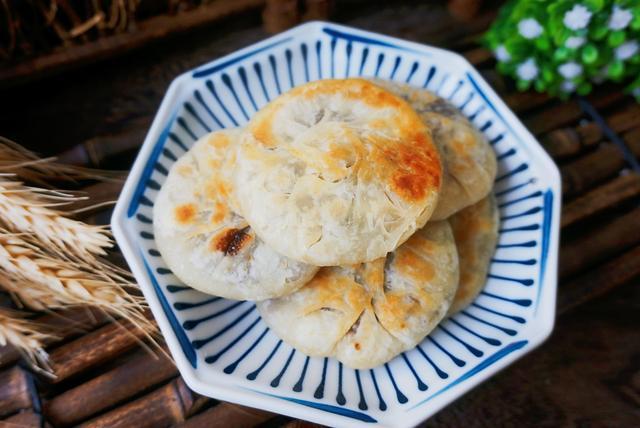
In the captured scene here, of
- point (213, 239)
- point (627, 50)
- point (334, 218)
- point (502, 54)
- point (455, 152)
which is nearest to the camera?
point (334, 218)

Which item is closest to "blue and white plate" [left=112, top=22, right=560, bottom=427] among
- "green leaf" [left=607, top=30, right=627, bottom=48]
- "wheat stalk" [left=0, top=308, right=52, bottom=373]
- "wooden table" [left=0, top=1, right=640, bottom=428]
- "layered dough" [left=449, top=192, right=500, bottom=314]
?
"layered dough" [left=449, top=192, right=500, bottom=314]

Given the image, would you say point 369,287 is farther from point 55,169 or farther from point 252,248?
point 55,169

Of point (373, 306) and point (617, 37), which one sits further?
point (617, 37)

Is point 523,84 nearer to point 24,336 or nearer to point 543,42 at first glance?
point 543,42

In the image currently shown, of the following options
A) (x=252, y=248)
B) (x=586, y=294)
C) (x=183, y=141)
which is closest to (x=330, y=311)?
(x=252, y=248)

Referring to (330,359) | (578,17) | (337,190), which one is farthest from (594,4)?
(330,359)

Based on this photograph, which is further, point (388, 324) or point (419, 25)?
point (419, 25)

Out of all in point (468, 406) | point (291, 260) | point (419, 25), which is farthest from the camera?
point (419, 25)

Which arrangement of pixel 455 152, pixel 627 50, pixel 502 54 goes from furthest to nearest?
pixel 502 54, pixel 627 50, pixel 455 152
